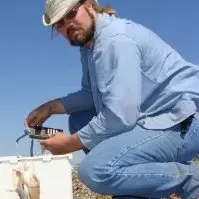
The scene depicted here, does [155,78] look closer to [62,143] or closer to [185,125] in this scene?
[185,125]

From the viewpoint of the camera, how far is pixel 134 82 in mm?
3529

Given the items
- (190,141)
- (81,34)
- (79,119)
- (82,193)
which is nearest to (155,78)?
(190,141)

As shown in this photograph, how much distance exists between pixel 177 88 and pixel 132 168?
2.14 ft

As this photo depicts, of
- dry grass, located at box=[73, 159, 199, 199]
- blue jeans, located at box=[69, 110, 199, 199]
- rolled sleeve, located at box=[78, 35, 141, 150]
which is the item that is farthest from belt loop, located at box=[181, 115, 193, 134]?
dry grass, located at box=[73, 159, 199, 199]

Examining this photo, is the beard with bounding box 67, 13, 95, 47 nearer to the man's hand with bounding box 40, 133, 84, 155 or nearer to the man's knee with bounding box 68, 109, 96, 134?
the man's hand with bounding box 40, 133, 84, 155

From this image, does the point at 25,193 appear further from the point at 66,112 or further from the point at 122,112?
the point at 66,112

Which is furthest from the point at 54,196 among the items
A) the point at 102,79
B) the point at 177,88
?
the point at 177,88

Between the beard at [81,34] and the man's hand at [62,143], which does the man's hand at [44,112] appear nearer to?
the man's hand at [62,143]

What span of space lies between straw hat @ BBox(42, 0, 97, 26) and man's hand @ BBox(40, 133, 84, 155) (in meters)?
0.82

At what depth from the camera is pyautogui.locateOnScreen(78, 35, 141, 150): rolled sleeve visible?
3.51m

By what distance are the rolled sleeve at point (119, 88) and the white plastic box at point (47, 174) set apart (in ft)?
0.96

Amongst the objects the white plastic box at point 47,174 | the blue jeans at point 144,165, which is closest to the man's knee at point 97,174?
the blue jeans at point 144,165

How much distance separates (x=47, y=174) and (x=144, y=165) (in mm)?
661

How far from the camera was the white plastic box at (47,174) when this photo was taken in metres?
3.58
